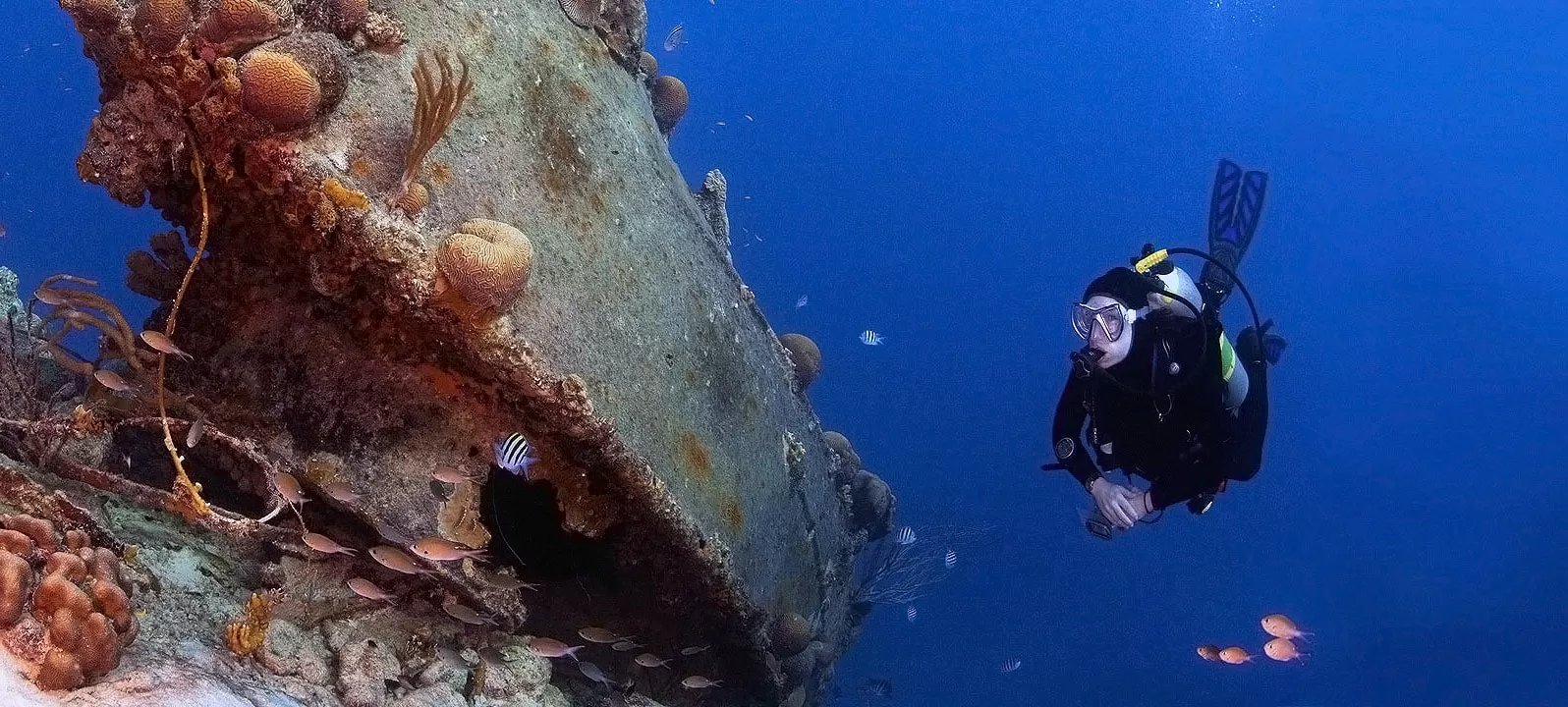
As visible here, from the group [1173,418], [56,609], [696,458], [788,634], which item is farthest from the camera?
[788,634]

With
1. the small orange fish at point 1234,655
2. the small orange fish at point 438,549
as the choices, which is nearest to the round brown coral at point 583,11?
the small orange fish at point 438,549

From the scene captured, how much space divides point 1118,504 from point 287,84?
5.13 metres

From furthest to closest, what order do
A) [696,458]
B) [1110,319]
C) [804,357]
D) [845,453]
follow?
[845,453]
[804,357]
[1110,319]
[696,458]

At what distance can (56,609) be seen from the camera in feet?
8.12

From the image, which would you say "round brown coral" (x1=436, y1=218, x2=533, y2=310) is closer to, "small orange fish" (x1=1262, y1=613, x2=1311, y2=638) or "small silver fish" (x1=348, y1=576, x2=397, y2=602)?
"small silver fish" (x1=348, y1=576, x2=397, y2=602)

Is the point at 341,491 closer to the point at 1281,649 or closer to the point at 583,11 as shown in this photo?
the point at 583,11

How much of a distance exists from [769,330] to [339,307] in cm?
349

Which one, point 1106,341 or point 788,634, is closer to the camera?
point 1106,341

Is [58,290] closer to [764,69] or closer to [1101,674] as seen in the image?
[1101,674]

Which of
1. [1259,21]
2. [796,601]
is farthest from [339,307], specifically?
[1259,21]

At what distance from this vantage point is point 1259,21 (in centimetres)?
7594

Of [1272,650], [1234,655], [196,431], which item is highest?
[1272,650]

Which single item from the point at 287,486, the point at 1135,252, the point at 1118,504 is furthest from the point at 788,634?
the point at 1135,252

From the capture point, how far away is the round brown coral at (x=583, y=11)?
5.01 metres
